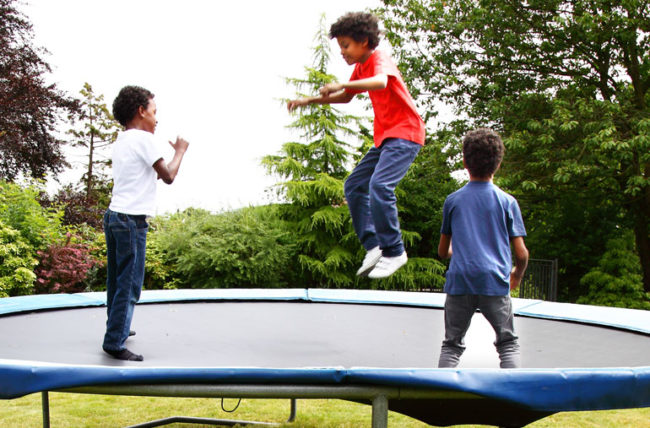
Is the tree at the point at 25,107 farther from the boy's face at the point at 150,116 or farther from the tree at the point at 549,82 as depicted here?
the boy's face at the point at 150,116

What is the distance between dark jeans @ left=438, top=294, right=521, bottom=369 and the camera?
5.30 ft

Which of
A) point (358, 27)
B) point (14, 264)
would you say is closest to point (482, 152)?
point (358, 27)

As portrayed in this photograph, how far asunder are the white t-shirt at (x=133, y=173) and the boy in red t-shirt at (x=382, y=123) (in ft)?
1.60

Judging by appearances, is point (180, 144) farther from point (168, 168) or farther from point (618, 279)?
point (618, 279)

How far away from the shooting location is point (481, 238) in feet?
5.36

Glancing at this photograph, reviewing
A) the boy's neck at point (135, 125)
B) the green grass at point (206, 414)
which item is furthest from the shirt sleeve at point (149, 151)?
the green grass at point (206, 414)

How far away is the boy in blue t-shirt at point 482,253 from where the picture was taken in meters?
1.60

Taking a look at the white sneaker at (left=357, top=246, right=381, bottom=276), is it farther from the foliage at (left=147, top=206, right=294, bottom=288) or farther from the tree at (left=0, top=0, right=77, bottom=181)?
the tree at (left=0, top=0, right=77, bottom=181)

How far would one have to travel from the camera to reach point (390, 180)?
6.02 ft

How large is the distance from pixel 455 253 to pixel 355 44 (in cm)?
73

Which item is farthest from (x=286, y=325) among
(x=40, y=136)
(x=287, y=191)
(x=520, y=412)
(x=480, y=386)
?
(x=40, y=136)

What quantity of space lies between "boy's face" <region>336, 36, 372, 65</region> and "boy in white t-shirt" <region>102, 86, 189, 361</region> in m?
0.60

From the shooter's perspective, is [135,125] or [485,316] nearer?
[485,316]

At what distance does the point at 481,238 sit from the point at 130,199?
1.08m
